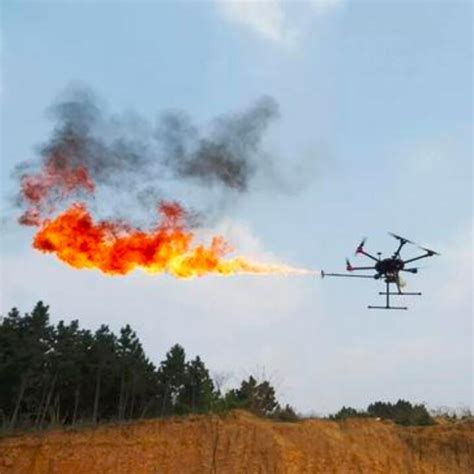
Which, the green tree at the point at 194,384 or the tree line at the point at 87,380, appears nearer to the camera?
the tree line at the point at 87,380

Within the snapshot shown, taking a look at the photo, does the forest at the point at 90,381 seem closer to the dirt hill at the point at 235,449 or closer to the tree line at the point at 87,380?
the tree line at the point at 87,380

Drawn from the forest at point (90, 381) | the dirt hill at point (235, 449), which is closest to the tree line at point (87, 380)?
the forest at point (90, 381)

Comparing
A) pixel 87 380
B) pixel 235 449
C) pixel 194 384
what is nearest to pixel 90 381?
pixel 87 380

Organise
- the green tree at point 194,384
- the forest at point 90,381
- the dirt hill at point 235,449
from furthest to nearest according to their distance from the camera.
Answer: the green tree at point 194,384 → the forest at point 90,381 → the dirt hill at point 235,449

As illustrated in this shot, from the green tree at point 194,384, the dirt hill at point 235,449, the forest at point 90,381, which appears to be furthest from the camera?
the green tree at point 194,384

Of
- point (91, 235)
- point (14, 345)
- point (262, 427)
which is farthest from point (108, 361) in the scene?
point (91, 235)

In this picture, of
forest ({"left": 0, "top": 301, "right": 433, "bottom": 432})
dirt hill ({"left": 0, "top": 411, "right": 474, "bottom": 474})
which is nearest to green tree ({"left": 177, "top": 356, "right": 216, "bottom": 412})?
forest ({"left": 0, "top": 301, "right": 433, "bottom": 432})

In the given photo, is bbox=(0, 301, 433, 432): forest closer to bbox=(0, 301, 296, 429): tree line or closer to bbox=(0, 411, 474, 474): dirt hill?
bbox=(0, 301, 296, 429): tree line

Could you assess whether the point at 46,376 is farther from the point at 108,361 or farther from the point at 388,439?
the point at 388,439
